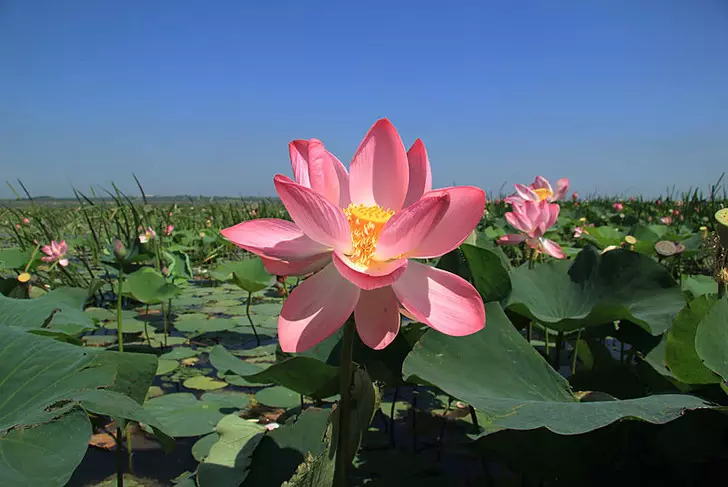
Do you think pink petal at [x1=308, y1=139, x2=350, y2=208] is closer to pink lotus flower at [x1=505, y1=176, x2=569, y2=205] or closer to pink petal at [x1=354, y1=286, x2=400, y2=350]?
pink petal at [x1=354, y1=286, x2=400, y2=350]

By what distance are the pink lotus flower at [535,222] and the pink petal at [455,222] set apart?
1326mm

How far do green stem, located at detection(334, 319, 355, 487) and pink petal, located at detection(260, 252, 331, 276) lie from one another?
0.09 meters

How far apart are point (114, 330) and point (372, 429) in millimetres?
1707

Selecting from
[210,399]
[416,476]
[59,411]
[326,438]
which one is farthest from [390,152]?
[210,399]

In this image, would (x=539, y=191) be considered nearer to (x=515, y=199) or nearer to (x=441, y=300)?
(x=515, y=199)

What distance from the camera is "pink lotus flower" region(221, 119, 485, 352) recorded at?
58 centimetres

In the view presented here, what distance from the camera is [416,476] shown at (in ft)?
3.84

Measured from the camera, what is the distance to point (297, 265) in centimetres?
62

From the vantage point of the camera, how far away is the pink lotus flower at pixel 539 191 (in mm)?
2197

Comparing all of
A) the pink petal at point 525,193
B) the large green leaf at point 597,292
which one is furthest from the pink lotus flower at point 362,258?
the pink petal at point 525,193

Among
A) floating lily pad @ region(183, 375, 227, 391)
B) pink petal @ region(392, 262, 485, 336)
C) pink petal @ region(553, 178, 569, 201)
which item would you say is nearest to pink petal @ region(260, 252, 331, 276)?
pink petal @ region(392, 262, 485, 336)

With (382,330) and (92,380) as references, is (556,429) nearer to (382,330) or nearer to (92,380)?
(382,330)

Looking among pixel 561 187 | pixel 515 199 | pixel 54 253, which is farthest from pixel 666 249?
pixel 54 253

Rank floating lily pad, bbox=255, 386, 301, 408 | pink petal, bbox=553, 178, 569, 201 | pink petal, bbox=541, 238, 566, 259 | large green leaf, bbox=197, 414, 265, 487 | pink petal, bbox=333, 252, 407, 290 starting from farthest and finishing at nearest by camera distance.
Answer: pink petal, bbox=553, 178, 569, 201 → pink petal, bbox=541, 238, 566, 259 → floating lily pad, bbox=255, 386, 301, 408 → large green leaf, bbox=197, 414, 265, 487 → pink petal, bbox=333, 252, 407, 290
